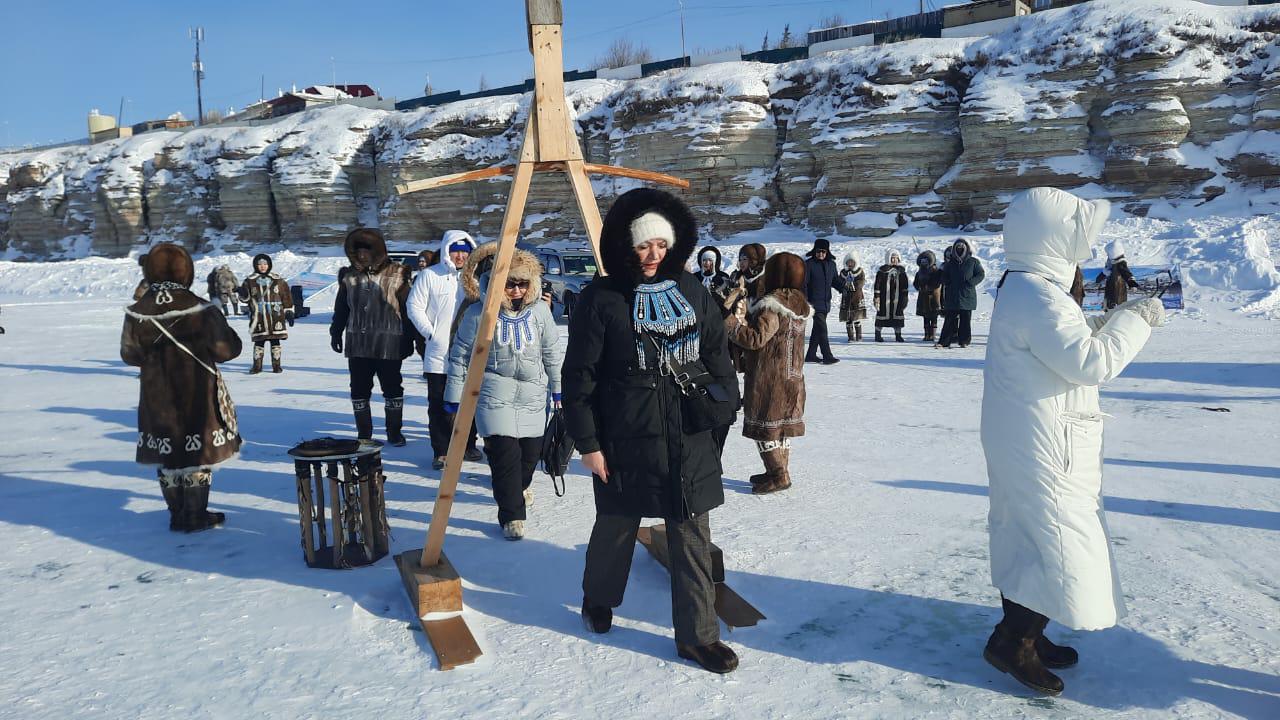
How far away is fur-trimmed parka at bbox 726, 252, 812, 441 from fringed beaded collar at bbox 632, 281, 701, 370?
2.09 meters

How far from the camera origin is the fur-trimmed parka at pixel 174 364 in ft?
15.3

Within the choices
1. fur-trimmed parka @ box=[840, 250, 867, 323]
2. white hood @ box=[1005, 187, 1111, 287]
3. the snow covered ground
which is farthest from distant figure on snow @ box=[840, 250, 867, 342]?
white hood @ box=[1005, 187, 1111, 287]

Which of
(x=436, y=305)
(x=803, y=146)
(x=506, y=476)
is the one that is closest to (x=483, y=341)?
(x=506, y=476)

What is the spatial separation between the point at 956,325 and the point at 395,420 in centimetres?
934

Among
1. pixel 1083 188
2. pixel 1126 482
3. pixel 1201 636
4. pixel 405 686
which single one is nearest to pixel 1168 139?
pixel 1083 188

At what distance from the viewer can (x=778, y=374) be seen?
5293 mm

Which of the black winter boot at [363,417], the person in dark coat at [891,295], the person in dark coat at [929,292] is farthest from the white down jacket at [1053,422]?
the person in dark coat at [929,292]

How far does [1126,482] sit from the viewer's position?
5453 mm

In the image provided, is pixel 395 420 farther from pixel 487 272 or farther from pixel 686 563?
pixel 686 563

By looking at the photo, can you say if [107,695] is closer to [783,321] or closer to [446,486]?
[446,486]

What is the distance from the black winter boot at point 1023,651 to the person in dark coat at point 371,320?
4.78 meters

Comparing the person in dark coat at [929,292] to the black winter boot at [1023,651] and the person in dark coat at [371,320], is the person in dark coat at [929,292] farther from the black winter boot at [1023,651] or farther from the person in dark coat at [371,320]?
the black winter boot at [1023,651]

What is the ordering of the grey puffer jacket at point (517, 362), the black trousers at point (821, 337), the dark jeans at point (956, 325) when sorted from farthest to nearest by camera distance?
the dark jeans at point (956, 325) < the black trousers at point (821, 337) < the grey puffer jacket at point (517, 362)

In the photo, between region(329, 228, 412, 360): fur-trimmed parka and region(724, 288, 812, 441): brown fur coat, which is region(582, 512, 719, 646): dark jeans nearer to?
region(724, 288, 812, 441): brown fur coat
